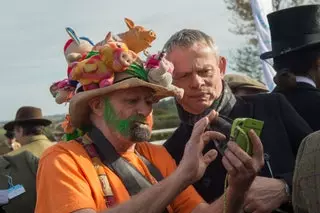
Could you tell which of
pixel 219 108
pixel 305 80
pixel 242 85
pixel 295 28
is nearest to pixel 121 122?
pixel 219 108

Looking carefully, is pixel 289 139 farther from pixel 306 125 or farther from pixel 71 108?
pixel 71 108

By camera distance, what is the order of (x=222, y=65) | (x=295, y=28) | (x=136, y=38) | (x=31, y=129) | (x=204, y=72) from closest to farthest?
(x=136, y=38), (x=204, y=72), (x=222, y=65), (x=295, y=28), (x=31, y=129)

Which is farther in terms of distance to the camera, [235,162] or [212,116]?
[212,116]

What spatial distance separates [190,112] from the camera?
3307mm

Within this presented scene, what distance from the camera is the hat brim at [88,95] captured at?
281 cm

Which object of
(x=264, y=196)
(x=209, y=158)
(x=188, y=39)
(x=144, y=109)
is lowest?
(x=264, y=196)

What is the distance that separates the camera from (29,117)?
649 centimetres

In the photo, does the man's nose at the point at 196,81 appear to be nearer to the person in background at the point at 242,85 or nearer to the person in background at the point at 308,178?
the person in background at the point at 308,178

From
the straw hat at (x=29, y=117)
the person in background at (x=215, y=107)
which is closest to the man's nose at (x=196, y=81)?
the person in background at (x=215, y=107)

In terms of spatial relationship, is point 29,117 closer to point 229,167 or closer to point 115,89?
point 115,89

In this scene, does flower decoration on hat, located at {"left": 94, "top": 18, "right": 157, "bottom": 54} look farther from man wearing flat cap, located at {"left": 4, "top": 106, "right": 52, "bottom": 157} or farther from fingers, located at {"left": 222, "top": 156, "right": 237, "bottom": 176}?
man wearing flat cap, located at {"left": 4, "top": 106, "right": 52, "bottom": 157}

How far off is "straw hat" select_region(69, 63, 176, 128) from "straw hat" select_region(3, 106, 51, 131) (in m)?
3.44

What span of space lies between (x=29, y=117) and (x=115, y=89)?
392 centimetres

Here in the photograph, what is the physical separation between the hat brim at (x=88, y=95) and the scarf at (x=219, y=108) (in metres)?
0.33
